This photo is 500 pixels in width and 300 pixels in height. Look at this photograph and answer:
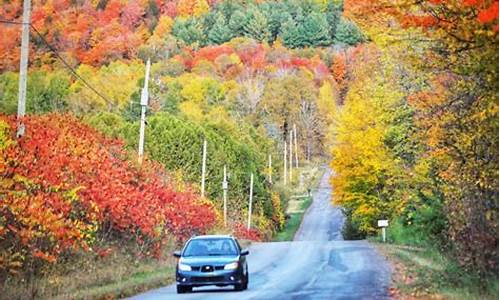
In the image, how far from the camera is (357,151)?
185ft

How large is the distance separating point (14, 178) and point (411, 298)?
1012 cm

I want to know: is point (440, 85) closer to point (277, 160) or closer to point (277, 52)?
point (277, 160)

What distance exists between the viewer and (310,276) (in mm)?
29250

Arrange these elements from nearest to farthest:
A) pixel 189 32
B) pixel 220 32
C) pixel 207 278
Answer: pixel 207 278 → pixel 189 32 → pixel 220 32

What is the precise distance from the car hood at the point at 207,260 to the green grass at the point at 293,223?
2547 inches

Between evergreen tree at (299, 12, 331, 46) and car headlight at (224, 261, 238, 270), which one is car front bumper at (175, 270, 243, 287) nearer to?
car headlight at (224, 261, 238, 270)

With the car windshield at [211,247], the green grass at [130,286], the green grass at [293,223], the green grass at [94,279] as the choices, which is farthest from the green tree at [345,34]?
the car windshield at [211,247]

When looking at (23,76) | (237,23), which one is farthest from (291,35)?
(23,76)

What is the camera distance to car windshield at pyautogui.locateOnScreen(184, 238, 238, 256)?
77.4 feet

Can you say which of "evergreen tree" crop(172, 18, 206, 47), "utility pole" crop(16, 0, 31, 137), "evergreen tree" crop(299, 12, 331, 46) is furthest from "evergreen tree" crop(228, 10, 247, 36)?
"utility pole" crop(16, 0, 31, 137)

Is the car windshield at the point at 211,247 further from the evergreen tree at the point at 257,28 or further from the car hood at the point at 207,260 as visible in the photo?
the evergreen tree at the point at 257,28

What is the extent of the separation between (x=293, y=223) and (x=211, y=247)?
256 ft

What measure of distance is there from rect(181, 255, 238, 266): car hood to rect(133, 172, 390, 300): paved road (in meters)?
0.86

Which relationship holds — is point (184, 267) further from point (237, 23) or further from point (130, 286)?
point (237, 23)
